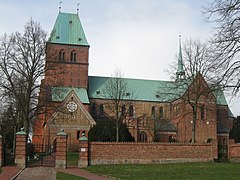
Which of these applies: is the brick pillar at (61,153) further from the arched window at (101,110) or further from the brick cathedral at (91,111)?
the arched window at (101,110)

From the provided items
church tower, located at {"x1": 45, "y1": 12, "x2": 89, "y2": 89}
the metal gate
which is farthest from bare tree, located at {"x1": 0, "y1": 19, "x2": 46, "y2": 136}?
church tower, located at {"x1": 45, "y1": 12, "x2": 89, "y2": 89}

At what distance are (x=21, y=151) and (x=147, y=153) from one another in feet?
33.8

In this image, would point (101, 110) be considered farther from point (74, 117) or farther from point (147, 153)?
point (147, 153)

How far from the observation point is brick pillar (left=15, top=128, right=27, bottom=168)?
91.4 ft

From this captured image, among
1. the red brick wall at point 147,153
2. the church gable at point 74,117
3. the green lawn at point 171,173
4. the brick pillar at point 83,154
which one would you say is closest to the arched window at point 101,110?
the church gable at point 74,117

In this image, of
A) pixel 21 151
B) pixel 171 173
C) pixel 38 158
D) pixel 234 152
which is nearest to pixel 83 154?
pixel 21 151

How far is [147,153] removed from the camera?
3231 centimetres

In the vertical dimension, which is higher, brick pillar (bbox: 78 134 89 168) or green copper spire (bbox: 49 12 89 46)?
green copper spire (bbox: 49 12 89 46)

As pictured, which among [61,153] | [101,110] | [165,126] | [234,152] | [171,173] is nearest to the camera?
[171,173]

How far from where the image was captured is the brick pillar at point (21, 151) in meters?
27.9

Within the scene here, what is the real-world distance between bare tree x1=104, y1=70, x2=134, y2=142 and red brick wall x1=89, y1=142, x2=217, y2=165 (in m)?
13.3

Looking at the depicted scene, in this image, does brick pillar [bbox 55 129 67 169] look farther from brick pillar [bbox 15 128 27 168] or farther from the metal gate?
brick pillar [bbox 15 128 27 168]

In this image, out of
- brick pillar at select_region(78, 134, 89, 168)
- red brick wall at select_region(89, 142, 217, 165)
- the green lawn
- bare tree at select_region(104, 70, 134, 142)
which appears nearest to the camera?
the green lawn

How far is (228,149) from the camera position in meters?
38.0
